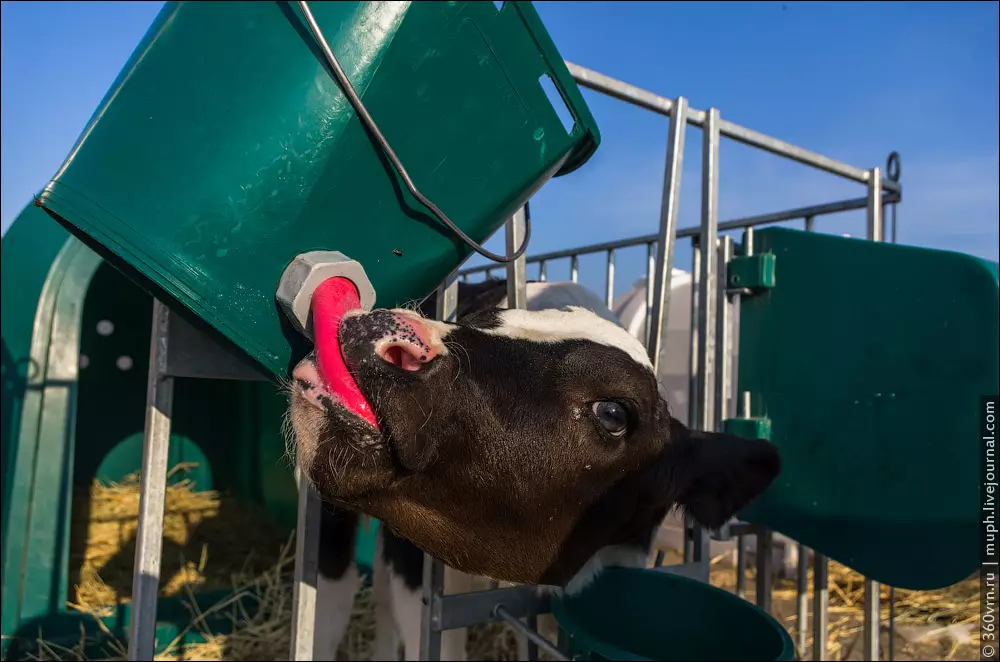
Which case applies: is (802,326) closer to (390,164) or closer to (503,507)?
(503,507)

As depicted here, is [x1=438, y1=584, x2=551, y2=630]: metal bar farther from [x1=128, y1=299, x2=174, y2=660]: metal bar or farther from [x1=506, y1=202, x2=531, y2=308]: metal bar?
[x1=506, y1=202, x2=531, y2=308]: metal bar

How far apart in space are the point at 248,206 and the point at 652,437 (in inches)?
42.6

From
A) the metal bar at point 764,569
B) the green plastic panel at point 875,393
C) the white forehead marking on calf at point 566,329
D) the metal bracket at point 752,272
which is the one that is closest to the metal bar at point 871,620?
the metal bar at point 764,569

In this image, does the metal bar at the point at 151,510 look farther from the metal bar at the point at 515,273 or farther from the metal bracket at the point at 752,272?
the metal bracket at the point at 752,272

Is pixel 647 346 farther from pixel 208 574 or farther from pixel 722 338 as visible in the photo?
pixel 208 574

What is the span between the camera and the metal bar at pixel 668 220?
203cm

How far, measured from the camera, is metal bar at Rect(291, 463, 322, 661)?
1.63 meters

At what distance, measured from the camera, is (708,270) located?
2.12 meters

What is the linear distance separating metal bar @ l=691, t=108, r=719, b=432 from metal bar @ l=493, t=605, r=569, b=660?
880 millimetres

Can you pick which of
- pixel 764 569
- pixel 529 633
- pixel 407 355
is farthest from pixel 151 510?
pixel 764 569

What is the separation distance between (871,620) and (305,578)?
214 centimetres

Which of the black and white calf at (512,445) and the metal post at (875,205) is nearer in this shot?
the black and white calf at (512,445)

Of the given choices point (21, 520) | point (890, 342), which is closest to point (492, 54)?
point (890, 342)

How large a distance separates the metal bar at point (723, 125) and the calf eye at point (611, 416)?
98cm
